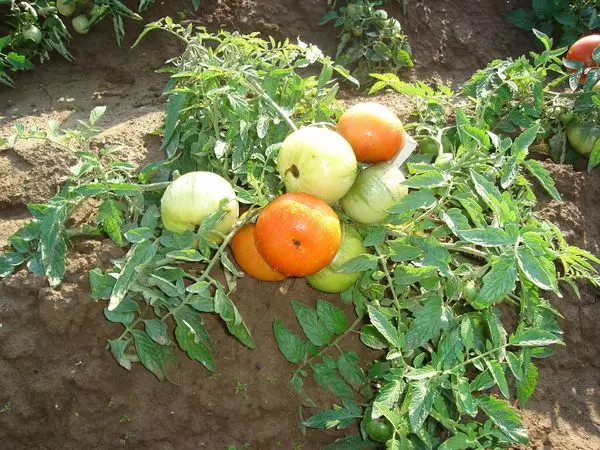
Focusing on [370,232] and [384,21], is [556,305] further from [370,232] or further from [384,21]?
[384,21]

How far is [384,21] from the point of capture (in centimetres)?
356

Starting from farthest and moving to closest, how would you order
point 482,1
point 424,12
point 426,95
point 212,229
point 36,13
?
point 482,1, point 424,12, point 36,13, point 426,95, point 212,229

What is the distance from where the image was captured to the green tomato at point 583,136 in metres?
2.72

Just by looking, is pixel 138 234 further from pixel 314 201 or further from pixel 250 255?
pixel 314 201

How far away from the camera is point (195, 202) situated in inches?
74.0

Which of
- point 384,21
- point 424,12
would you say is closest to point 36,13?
point 384,21

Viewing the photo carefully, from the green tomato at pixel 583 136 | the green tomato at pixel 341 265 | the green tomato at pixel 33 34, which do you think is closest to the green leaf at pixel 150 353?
the green tomato at pixel 341 265

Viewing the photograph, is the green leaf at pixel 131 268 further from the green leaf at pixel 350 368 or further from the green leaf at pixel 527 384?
the green leaf at pixel 527 384

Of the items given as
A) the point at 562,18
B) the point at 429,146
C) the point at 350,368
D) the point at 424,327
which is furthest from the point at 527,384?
the point at 562,18

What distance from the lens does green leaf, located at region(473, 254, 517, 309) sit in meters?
1.59

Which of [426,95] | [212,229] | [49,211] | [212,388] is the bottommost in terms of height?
[212,388]

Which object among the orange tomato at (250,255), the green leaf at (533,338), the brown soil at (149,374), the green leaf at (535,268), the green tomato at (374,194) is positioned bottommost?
the brown soil at (149,374)

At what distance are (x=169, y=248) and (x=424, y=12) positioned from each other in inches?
108

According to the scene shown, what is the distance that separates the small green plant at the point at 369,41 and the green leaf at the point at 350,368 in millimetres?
1981
